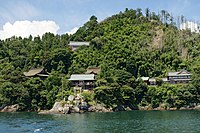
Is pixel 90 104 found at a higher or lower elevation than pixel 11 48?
lower

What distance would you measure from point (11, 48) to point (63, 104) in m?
41.6

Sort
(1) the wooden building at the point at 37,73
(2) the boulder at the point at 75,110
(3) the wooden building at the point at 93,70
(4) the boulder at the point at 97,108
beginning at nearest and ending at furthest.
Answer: (2) the boulder at the point at 75,110 → (4) the boulder at the point at 97,108 → (1) the wooden building at the point at 37,73 → (3) the wooden building at the point at 93,70

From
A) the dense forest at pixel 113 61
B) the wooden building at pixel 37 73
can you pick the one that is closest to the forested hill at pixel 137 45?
the dense forest at pixel 113 61

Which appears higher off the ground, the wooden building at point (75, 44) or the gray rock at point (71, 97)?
the wooden building at point (75, 44)

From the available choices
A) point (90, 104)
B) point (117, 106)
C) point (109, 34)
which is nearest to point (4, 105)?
point (90, 104)

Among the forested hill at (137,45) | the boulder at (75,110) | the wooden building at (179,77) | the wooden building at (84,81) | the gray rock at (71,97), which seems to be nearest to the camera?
the boulder at (75,110)

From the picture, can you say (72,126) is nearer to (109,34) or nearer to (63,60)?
(63,60)

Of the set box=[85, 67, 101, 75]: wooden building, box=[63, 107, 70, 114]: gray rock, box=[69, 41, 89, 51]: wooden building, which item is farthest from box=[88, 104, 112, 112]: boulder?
box=[69, 41, 89, 51]: wooden building

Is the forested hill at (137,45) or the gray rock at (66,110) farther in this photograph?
the forested hill at (137,45)

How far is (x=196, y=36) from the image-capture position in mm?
99625

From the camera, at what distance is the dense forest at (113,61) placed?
67.0 metres

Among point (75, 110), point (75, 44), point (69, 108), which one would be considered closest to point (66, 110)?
point (69, 108)

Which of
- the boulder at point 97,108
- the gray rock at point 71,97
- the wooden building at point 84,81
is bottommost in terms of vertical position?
the boulder at point 97,108

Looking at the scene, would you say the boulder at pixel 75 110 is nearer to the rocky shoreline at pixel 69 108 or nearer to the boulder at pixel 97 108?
the rocky shoreline at pixel 69 108
